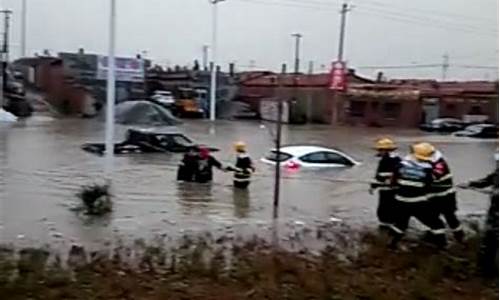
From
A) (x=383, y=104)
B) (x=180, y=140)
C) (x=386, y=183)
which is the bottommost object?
(x=180, y=140)

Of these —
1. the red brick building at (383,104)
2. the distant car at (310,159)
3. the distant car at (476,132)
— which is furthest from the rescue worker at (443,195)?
the red brick building at (383,104)

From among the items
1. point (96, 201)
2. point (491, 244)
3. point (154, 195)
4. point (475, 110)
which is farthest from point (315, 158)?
point (475, 110)

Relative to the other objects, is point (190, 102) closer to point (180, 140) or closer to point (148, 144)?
point (180, 140)

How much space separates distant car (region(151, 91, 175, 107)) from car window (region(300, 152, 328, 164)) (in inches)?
1438

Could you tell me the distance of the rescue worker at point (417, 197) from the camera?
973 centimetres

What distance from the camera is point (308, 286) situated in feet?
21.7

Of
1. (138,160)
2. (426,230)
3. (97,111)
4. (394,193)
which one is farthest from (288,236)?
(97,111)

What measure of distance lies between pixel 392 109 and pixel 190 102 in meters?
15.6

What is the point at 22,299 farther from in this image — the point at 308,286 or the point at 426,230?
the point at 426,230

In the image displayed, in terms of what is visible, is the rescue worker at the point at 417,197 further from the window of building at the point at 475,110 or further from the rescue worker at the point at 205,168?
the window of building at the point at 475,110

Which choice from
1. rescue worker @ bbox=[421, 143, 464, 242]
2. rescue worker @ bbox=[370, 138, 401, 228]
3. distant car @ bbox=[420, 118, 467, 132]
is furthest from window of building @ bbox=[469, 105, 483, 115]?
rescue worker @ bbox=[421, 143, 464, 242]

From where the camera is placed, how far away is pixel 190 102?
220 feet

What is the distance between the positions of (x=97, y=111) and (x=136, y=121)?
36.4 feet

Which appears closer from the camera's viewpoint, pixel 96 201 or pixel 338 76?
pixel 96 201
